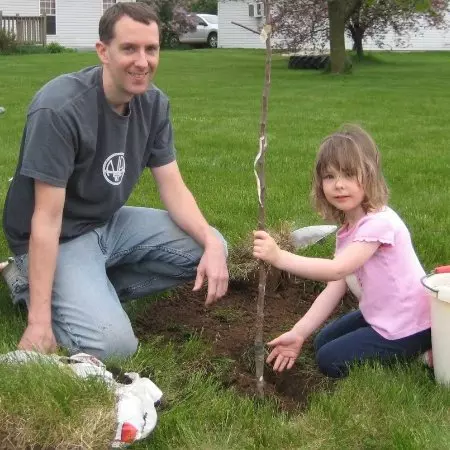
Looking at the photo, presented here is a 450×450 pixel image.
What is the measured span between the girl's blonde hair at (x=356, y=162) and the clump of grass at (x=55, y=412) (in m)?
1.20

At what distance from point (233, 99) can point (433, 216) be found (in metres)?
8.80

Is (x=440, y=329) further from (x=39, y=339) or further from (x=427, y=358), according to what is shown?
(x=39, y=339)

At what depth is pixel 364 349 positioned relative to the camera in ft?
11.3

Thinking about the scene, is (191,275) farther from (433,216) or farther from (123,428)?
(433,216)

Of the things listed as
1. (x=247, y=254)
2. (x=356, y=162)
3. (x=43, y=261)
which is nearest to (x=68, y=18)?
(x=247, y=254)

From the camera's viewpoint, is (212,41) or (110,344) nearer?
(110,344)

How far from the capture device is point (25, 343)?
328cm

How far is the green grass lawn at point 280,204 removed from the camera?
9.34ft

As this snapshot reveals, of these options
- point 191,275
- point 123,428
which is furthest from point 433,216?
point 123,428

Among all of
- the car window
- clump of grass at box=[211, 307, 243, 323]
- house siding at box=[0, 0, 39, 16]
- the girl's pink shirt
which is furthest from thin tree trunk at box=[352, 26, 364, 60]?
the girl's pink shirt

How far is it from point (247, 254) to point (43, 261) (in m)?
1.45

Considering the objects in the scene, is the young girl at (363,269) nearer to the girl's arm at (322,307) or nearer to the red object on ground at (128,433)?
the girl's arm at (322,307)

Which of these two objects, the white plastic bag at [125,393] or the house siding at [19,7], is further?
the house siding at [19,7]

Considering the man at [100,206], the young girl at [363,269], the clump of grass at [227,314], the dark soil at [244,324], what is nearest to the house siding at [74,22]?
the dark soil at [244,324]
